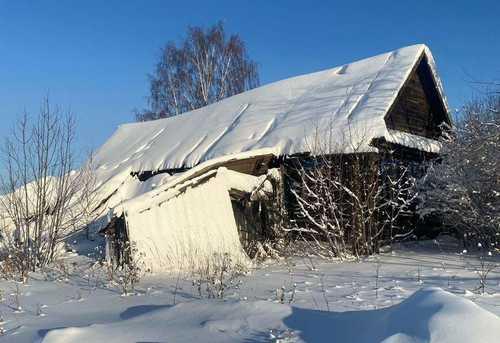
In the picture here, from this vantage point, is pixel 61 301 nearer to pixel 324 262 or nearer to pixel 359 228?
pixel 324 262

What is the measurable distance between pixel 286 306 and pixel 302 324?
0.48m

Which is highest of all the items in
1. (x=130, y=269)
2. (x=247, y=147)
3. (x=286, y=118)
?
(x=286, y=118)

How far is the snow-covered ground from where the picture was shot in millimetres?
3547

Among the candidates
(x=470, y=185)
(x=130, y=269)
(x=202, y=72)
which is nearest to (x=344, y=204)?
(x=470, y=185)

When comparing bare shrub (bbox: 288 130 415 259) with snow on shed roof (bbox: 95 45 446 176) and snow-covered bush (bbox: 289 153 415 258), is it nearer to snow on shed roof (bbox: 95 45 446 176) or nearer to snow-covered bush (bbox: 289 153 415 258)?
snow-covered bush (bbox: 289 153 415 258)

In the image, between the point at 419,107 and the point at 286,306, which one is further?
the point at 419,107

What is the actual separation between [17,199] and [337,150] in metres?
6.87

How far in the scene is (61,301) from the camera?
23.7 ft

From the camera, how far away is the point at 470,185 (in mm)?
11102

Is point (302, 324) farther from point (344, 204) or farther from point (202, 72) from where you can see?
point (202, 72)

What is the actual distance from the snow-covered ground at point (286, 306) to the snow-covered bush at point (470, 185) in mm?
683

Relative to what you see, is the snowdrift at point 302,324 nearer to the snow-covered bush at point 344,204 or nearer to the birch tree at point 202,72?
the snow-covered bush at point 344,204

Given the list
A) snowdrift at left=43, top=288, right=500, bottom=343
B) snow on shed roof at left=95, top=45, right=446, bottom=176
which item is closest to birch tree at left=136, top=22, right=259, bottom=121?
snow on shed roof at left=95, top=45, right=446, bottom=176

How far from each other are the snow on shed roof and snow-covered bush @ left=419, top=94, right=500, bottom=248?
1.56 m
